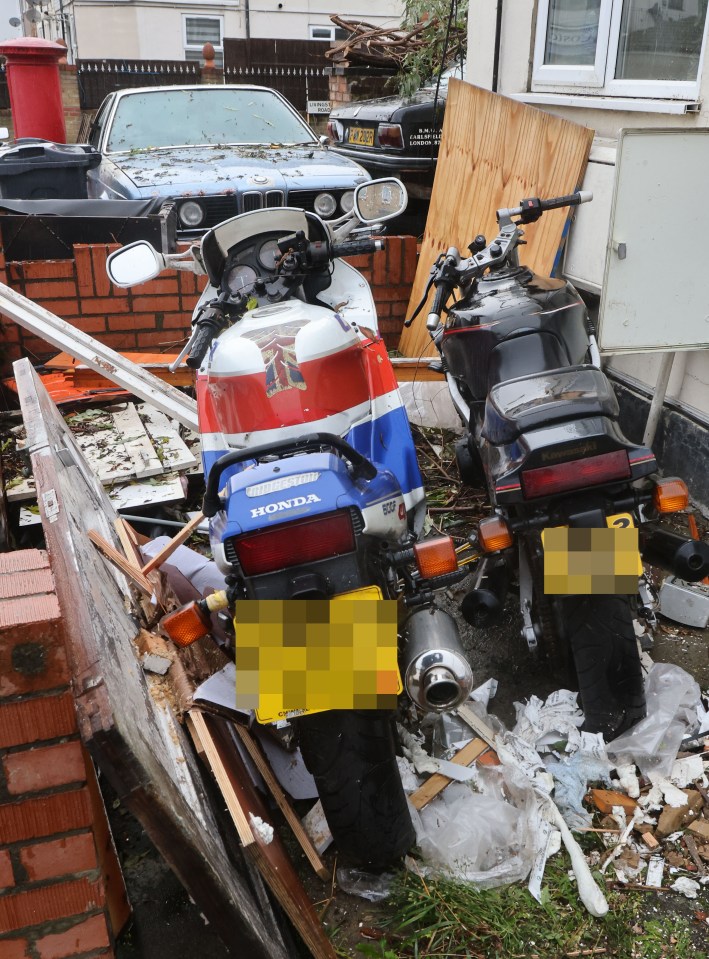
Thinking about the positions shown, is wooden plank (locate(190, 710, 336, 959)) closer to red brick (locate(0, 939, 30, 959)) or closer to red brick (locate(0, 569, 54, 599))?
red brick (locate(0, 939, 30, 959))

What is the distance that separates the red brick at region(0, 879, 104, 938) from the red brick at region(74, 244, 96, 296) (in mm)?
4312

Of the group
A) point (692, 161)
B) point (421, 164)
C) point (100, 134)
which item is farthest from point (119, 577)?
point (100, 134)

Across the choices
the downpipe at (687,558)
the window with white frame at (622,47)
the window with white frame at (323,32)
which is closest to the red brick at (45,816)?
the downpipe at (687,558)

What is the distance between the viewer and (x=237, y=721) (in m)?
2.59

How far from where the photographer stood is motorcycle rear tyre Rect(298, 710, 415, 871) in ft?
7.08

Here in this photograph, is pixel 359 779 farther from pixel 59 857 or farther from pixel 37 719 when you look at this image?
pixel 37 719

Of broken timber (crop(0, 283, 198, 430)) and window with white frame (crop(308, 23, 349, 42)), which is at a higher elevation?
window with white frame (crop(308, 23, 349, 42))

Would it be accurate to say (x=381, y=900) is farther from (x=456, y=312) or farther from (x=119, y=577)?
(x=456, y=312)

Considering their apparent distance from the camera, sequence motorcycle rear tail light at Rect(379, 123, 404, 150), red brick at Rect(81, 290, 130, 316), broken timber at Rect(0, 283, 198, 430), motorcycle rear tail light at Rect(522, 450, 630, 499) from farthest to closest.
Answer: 1. motorcycle rear tail light at Rect(379, 123, 404, 150)
2. red brick at Rect(81, 290, 130, 316)
3. broken timber at Rect(0, 283, 198, 430)
4. motorcycle rear tail light at Rect(522, 450, 630, 499)

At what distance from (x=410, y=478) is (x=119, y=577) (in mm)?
1163

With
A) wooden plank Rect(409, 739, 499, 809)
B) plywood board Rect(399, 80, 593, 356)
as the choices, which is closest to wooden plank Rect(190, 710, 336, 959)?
wooden plank Rect(409, 739, 499, 809)

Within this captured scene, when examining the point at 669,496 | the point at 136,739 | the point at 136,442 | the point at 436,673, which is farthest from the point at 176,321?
the point at 136,739

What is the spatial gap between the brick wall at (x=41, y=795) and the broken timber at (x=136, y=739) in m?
0.08

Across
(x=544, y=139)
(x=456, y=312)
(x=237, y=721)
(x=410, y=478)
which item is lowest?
(x=237, y=721)
